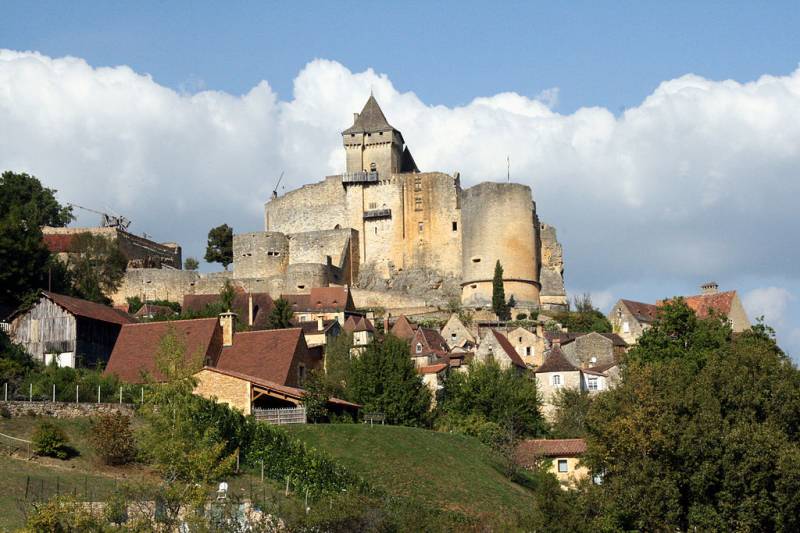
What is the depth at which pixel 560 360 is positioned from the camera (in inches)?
2635

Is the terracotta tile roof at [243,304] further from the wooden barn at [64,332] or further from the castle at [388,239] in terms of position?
the wooden barn at [64,332]

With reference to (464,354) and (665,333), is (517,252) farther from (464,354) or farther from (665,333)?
(665,333)

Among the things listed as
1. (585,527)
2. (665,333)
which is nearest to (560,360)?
(665,333)

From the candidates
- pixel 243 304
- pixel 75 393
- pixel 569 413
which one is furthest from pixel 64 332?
pixel 569 413

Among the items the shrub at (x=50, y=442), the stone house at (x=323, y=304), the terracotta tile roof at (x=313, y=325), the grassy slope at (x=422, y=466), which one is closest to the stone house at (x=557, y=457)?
the grassy slope at (x=422, y=466)

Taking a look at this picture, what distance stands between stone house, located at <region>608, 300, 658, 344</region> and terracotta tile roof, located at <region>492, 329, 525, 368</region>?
1013cm

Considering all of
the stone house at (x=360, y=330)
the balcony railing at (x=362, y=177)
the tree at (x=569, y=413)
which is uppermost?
the balcony railing at (x=362, y=177)

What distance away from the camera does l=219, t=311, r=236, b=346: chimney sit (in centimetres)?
5341

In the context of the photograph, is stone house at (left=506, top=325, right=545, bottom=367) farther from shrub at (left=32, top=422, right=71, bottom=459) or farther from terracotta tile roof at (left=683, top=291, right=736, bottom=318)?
shrub at (left=32, top=422, right=71, bottom=459)

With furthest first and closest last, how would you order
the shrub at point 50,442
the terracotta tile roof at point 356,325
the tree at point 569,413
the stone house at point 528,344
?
the stone house at point 528,344 < the terracotta tile roof at point 356,325 < the tree at point 569,413 < the shrub at point 50,442

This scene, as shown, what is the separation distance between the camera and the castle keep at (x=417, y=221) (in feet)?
292

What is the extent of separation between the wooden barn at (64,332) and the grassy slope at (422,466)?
1642 cm

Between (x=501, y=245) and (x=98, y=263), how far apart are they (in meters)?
25.4

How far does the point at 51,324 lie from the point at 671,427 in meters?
29.0
